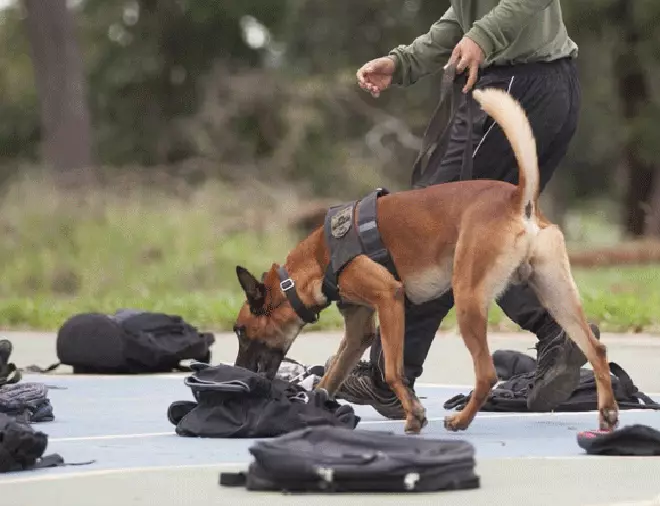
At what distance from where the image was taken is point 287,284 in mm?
7270

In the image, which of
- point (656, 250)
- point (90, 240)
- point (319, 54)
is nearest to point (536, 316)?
point (90, 240)

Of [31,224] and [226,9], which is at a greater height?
[226,9]

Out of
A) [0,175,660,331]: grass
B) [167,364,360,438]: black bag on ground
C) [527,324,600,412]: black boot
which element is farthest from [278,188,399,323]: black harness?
[0,175,660,331]: grass

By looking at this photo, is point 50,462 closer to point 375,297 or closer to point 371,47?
point 375,297

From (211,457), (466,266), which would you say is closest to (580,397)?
(466,266)

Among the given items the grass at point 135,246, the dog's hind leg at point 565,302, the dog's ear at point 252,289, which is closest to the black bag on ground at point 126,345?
the dog's ear at point 252,289

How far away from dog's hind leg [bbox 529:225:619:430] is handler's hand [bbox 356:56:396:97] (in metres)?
1.42

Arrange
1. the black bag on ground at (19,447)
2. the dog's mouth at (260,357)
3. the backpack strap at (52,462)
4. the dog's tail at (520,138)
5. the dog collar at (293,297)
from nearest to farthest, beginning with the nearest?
the black bag on ground at (19,447)
the backpack strap at (52,462)
the dog's tail at (520,138)
the dog collar at (293,297)
the dog's mouth at (260,357)

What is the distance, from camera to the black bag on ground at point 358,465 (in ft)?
15.9

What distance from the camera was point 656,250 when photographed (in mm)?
23359

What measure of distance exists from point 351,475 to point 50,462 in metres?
1.34

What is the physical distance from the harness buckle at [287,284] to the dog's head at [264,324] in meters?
0.05

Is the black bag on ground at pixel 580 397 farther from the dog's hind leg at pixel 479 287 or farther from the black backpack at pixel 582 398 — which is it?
the dog's hind leg at pixel 479 287

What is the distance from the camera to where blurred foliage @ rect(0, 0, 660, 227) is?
91.5 ft
